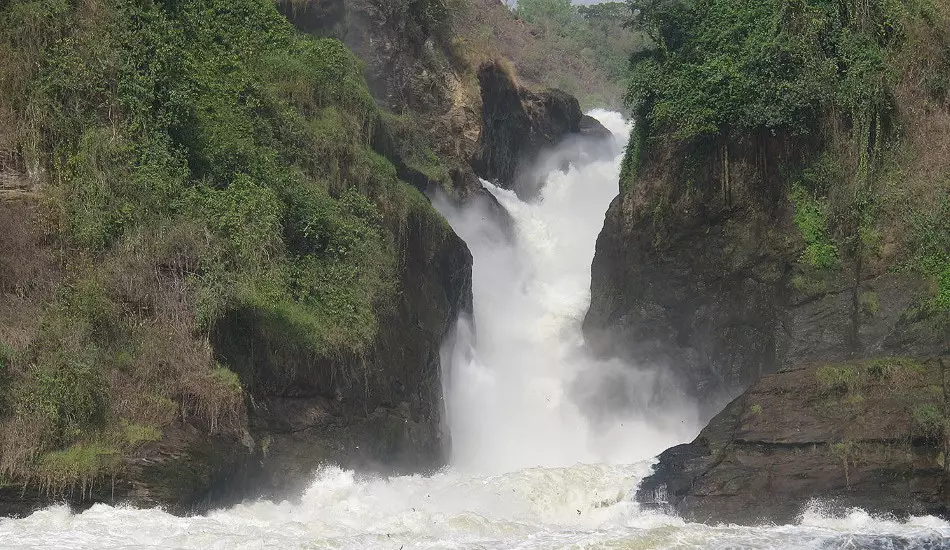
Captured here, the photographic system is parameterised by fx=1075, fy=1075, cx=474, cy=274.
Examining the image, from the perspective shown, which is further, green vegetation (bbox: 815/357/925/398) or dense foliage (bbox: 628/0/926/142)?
dense foliage (bbox: 628/0/926/142)

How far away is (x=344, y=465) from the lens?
19.6 meters

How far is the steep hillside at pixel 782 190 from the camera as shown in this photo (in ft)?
67.2

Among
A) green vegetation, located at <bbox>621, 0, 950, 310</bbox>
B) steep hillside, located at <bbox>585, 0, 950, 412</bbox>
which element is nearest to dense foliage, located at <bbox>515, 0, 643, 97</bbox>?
steep hillside, located at <bbox>585, 0, 950, 412</bbox>

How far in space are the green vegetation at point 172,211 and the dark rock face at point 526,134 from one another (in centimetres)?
1332

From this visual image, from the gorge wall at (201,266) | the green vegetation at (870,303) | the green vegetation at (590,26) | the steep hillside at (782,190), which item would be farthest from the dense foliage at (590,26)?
the green vegetation at (870,303)

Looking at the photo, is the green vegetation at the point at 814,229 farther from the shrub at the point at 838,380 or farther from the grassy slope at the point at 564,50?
the grassy slope at the point at 564,50

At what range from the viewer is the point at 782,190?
23250 millimetres

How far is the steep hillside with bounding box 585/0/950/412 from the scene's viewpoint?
2048cm

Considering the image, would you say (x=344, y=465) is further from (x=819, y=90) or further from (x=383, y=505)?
(x=819, y=90)

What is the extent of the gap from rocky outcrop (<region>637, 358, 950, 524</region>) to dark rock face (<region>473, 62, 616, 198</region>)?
19.1 metres

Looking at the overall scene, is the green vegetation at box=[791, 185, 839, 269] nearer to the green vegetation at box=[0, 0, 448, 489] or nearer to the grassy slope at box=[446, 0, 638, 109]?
the green vegetation at box=[0, 0, 448, 489]

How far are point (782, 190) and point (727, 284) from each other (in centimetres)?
241

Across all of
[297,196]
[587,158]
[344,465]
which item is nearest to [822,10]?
[297,196]

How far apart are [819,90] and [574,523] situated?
11068 millimetres
